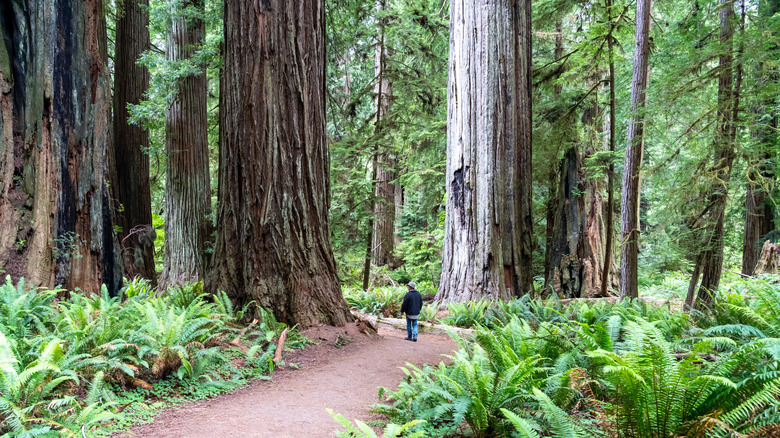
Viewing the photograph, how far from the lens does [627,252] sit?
364 inches

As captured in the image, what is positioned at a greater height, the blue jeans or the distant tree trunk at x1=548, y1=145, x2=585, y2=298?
the distant tree trunk at x1=548, y1=145, x2=585, y2=298

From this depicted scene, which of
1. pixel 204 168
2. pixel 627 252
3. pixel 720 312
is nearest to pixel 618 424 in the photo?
pixel 720 312

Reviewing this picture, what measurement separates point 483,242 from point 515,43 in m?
4.08

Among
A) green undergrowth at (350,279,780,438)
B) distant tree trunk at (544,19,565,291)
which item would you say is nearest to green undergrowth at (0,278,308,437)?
green undergrowth at (350,279,780,438)

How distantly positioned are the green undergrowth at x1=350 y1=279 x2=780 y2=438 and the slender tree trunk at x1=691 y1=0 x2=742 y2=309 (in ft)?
17.2

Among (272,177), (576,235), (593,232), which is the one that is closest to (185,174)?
(272,177)

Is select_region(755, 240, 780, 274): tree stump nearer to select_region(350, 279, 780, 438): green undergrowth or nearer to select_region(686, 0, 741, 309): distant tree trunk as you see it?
select_region(686, 0, 741, 309): distant tree trunk

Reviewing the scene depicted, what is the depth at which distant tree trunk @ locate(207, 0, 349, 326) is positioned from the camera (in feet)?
18.7

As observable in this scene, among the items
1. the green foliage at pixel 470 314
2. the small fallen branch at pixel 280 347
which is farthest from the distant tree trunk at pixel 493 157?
the small fallen branch at pixel 280 347

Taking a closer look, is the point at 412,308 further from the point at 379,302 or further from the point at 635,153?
the point at 635,153

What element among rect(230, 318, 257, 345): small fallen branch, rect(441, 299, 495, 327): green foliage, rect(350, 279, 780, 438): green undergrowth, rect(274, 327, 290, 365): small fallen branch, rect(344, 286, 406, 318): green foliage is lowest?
rect(344, 286, 406, 318): green foliage

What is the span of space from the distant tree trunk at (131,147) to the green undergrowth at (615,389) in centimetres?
888

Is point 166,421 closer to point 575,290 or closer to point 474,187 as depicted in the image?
point 474,187

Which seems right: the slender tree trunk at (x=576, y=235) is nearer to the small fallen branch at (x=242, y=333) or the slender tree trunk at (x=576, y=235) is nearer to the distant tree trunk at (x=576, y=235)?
the distant tree trunk at (x=576, y=235)
